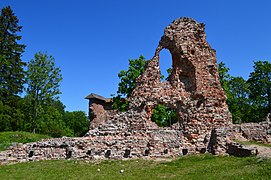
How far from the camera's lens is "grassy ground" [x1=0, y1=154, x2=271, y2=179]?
9131 millimetres

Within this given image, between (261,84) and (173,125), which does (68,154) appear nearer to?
(173,125)

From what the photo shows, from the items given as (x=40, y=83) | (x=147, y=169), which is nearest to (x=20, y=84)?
(x=40, y=83)

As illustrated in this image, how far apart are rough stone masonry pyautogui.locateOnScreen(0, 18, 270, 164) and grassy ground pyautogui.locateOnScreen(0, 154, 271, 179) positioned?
4.17ft

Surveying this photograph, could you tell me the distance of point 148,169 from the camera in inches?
442

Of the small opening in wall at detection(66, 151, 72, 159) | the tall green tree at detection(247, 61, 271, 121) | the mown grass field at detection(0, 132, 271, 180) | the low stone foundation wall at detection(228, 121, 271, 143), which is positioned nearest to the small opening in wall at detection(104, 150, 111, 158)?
the mown grass field at detection(0, 132, 271, 180)

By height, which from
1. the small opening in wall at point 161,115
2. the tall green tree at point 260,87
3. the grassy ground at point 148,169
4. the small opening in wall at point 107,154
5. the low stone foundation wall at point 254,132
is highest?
the tall green tree at point 260,87

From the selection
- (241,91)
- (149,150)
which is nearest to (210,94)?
(149,150)

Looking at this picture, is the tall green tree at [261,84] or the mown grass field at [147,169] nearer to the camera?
the mown grass field at [147,169]

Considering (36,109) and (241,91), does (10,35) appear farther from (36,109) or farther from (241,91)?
(241,91)

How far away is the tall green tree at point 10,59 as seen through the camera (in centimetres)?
3309

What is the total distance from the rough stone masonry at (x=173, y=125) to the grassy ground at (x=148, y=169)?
4.17ft

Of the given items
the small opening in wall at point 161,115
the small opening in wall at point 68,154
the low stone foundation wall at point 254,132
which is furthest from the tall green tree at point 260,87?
the small opening in wall at point 68,154

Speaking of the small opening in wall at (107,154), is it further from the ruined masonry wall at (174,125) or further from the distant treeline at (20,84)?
the distant treeline at (20,84)

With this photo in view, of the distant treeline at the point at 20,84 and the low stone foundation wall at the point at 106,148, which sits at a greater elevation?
the distant treeline at the point at 20,84
